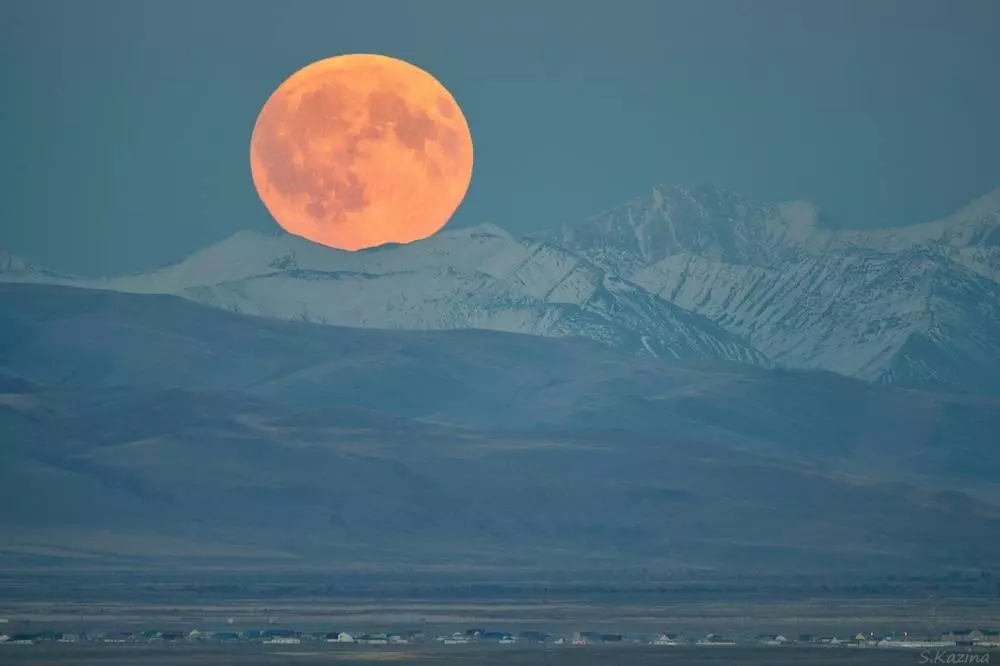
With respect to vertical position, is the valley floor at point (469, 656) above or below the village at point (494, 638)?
below

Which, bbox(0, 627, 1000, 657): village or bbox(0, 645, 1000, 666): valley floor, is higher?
bbox(0, 627, 1000, 657): village

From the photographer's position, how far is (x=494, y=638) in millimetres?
118438

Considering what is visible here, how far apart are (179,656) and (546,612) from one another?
41.8m

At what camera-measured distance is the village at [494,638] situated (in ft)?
374

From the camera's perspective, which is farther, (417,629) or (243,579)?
(243,579)

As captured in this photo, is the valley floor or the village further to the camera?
the village

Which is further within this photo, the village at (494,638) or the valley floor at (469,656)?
the village at (494,638)

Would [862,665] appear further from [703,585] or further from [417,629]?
[703,585]

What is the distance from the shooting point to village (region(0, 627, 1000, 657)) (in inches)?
4483

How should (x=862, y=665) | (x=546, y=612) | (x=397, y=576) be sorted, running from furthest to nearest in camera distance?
(x=397, y=576) → (x=546, y=612) → (x=862, y=665)

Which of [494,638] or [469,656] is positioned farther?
[494,638]

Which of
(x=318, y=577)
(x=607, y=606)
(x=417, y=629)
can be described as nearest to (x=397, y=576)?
(x=318, y=577)

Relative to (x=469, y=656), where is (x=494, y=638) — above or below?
above

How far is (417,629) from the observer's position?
125m
